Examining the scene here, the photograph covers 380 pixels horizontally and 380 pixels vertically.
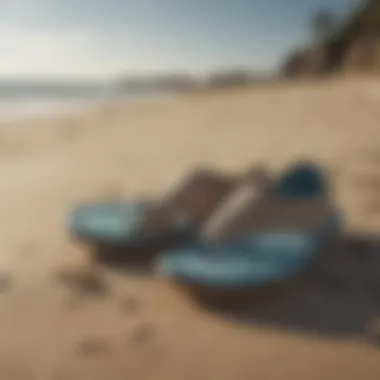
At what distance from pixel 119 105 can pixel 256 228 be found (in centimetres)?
782

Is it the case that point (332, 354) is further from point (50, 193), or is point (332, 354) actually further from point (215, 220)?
point (50, 193)

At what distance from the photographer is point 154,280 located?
4113 millimetres

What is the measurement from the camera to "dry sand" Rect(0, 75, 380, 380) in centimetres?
309

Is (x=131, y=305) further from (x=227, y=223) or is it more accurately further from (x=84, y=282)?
(x=227, y=223)

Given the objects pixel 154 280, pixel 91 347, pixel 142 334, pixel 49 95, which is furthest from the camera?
pixel 49 95

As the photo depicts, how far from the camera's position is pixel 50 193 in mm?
6148

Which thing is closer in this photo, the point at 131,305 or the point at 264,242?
the point at 131,305

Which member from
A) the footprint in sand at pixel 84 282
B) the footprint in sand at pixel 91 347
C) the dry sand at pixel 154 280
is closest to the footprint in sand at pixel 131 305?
the dry sand at pixel 154 280

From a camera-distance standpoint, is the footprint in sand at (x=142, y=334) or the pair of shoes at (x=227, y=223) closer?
the footprint in sand at (x=142, y=334)

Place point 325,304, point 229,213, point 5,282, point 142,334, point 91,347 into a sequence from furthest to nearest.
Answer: point 229,213 → point 5,282 → point 325,304 → point 142,334 → point 91,347

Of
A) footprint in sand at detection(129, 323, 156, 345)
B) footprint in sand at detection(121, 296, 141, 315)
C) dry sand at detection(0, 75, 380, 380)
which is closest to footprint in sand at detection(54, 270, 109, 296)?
dry sand at detection(0, 75, 380, 380)

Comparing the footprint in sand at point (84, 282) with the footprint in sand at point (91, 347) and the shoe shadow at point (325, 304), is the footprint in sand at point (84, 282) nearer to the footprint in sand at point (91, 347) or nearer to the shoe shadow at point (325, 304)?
the footprint in sand at point (91, 347)

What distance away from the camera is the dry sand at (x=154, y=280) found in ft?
10.1

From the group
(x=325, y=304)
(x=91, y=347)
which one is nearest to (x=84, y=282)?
(x=91, y=347)
